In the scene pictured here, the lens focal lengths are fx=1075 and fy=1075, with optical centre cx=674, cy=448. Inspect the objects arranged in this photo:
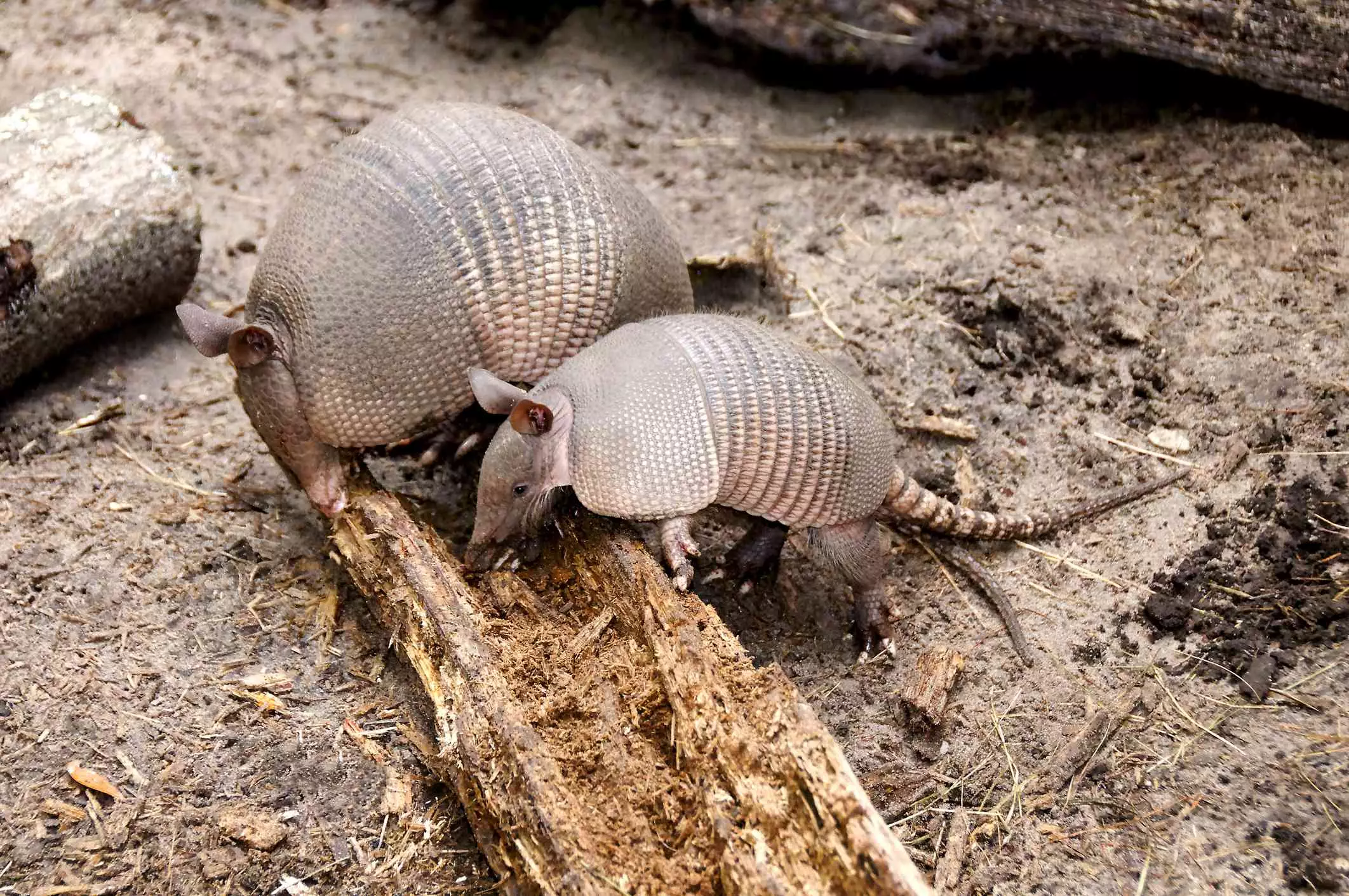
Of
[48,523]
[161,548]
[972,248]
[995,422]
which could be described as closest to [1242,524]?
[995,422]

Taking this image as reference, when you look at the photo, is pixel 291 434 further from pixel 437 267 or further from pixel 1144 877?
pixel 1144 877

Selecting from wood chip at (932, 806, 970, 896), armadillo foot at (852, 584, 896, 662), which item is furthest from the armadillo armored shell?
wood chip at (932, 806, 970, 896)

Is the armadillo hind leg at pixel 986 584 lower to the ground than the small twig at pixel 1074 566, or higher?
lower

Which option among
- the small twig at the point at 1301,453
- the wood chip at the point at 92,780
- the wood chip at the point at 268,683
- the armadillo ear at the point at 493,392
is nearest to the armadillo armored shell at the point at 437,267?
the armadillo ear at the point at 493,392

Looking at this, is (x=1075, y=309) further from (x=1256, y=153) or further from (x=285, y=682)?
(x=285, y=682)

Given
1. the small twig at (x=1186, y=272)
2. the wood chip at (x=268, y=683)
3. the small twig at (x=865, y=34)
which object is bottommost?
the wood chip at (x=268, y=683)

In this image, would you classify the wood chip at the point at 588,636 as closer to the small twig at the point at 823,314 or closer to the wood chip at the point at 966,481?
the wood chip at the point at 966,481
